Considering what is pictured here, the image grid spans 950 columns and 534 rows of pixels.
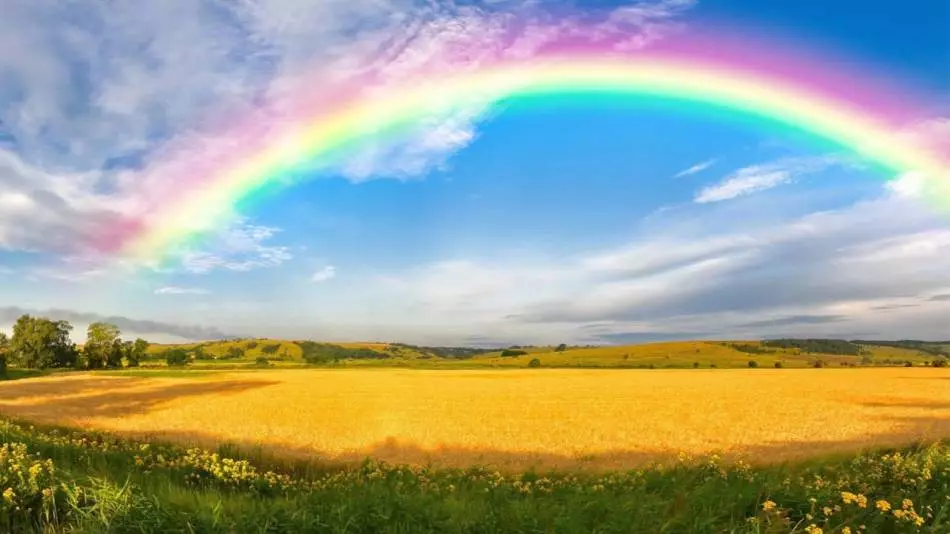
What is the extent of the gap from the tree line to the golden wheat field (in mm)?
67935

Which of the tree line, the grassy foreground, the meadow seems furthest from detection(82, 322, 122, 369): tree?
the grassy foreground

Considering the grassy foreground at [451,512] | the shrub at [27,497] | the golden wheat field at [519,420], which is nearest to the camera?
the grassy foreground at [451,512]

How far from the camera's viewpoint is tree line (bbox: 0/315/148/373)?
12331cm

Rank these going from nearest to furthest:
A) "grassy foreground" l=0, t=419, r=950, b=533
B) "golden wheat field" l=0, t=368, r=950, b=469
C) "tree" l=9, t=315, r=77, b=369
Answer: "grassy foreground" l=0, t=419, r=950, b=533, "golden wheat field" l=0, t=368, r=950, b=469, "tree" l=9, t=315, r=77, b=369

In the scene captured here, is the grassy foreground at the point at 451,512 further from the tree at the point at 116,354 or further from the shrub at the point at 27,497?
the tree at the point at 116,354

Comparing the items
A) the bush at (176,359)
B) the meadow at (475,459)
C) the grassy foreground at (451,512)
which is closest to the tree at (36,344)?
the bush at (176,359)

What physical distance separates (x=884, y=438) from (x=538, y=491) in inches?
1110

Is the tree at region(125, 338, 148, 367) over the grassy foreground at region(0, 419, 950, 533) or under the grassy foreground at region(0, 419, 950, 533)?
under

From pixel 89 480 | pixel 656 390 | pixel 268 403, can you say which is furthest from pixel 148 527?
pixel 656 390

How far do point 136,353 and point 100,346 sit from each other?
1200cm

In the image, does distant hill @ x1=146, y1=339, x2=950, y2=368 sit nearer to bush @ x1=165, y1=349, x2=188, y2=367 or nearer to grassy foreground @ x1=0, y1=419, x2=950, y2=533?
bush @ x1=165, y1=349, x2=188, y2=367

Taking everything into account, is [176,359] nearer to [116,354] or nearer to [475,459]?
[116,354]

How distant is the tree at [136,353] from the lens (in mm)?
136875

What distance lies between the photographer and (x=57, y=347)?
→ 127 m
